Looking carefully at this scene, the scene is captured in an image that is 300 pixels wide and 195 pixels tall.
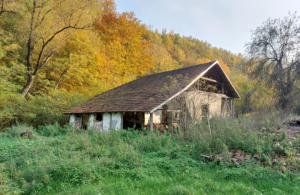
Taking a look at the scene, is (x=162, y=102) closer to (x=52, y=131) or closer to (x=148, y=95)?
(x=148, y=95)

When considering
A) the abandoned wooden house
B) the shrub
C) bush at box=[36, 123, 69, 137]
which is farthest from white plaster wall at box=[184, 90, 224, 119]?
the shrub

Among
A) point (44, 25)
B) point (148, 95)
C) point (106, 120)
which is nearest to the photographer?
point (148, 95)

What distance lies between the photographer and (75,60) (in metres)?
23.7

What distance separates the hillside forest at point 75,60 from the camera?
2114 centimetres

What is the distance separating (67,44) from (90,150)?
56.4 ft

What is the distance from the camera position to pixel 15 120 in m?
20.8

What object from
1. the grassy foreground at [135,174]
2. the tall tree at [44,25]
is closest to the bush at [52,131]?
the tall tree at [44,25]

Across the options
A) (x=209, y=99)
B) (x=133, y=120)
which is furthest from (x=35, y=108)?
(x=209, y=99)

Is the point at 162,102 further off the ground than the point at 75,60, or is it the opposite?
the point at 75,60

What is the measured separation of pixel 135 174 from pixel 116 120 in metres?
10.5

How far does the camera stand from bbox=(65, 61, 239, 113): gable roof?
52.1 ft

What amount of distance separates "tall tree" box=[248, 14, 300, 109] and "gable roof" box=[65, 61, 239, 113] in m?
7.06

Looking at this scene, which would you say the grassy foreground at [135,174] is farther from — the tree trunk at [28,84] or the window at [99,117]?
the tree trunk at [28,84]

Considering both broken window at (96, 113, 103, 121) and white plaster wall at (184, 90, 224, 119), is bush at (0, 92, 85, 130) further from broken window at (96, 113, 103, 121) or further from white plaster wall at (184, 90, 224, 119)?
white plaster wall at (184, 90, 224, 119)
